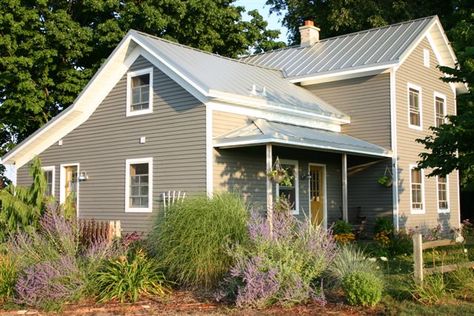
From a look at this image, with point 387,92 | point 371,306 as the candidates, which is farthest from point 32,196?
point 387,92

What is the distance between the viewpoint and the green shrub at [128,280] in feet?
30.2

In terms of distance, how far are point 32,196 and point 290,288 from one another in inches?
273

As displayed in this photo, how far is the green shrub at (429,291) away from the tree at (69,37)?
63.1ft

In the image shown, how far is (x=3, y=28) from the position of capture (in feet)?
76.6

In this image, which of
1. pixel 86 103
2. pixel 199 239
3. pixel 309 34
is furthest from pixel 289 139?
pixel 309 34

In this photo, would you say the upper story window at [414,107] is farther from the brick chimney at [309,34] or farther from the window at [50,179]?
the window at [50,179]

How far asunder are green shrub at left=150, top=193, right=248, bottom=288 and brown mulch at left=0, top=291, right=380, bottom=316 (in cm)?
41

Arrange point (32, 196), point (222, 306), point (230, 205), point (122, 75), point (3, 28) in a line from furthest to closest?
1. point (3, 28)
2. point (122, 75)
3. point (32, 196)
4. point (230, 205)
5. point (222, 306)

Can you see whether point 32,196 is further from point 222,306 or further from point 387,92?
point 387,92

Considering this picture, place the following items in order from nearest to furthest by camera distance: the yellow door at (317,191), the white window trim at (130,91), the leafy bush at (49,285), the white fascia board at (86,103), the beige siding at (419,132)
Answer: the leafy bush at (49,285)
the white window trim at (130,91)
the white fascia board at (86,103)
the yellow door at (317,191)
the beige siding at (419,132)

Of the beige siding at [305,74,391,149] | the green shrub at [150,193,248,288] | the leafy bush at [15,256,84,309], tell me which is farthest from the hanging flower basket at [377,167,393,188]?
the leafy bush at [15,256,84,309]

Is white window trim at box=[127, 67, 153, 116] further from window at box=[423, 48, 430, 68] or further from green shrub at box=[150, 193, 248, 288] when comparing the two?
window at box=[423, 48, 430, 68]

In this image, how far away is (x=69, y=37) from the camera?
2433 centimetres

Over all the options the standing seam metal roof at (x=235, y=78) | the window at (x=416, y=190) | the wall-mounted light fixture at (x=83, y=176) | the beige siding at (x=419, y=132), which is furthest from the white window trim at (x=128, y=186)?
the window at (x=416, y=190)
